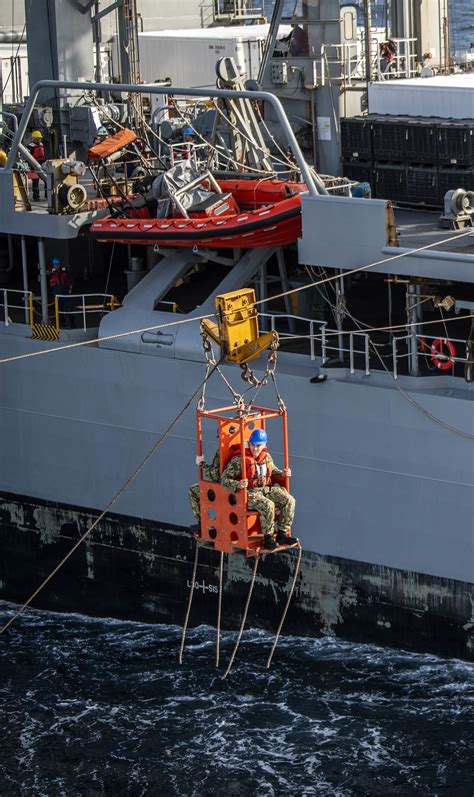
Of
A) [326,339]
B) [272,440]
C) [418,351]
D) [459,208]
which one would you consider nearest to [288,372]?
[272,440]

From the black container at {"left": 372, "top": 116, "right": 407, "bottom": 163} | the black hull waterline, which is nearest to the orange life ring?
the black hull waterline

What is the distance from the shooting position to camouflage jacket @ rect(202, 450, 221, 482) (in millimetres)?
19938

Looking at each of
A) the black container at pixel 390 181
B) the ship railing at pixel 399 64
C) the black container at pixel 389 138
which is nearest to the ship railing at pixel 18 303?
the black container at pixel 390 181

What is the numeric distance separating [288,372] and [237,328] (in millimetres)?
3614

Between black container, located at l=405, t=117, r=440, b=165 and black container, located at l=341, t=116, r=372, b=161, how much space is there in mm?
790

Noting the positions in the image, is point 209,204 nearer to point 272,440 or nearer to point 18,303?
point 272,440

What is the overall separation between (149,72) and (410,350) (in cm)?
1842

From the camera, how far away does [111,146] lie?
2630 cm

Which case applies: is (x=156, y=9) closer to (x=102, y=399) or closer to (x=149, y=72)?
(x=149, y=72)

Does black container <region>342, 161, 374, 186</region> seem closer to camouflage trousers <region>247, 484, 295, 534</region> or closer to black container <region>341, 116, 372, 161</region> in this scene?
black container <region>341, 116, 372, 161</region>

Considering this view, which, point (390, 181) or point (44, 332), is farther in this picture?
point (44, 332)

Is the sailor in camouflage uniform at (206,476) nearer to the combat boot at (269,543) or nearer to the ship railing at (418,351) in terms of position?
the combat boot at (269,543)

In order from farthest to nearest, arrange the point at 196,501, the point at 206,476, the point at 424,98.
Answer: the point at 424,98, the point at 196,501, the point at 206,476

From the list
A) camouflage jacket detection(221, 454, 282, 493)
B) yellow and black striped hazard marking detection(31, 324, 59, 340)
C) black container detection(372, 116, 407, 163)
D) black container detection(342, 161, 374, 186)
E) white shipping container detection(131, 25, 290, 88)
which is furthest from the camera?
white shipping container detection(131, 25, 290, 88)
